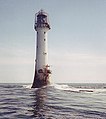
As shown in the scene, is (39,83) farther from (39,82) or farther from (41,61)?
(41,61)

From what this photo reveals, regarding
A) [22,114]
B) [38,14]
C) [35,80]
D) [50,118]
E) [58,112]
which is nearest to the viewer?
[50,118]

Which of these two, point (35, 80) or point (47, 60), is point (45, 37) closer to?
point (47, 60)

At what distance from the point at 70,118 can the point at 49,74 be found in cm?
3250

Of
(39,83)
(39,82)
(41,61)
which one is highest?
(41,61)

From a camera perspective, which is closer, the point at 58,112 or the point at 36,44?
the point at 58,112

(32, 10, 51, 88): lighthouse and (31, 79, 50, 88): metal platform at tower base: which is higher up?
(32, 10, 51, 88): lighthouse

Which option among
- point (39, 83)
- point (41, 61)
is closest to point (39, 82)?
point (39, 83)

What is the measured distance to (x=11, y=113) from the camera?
15906 mm

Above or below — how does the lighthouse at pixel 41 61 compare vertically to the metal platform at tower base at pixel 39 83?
above

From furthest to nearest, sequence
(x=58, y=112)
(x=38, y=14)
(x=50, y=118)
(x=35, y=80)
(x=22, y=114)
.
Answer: (x=38, y=14)
(x=35, y=80)
(x=58, y=112)
(x=22, y=114)
(x=50, y=118)

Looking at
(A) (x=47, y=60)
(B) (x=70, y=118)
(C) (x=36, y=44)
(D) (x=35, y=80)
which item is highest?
(C) (x=36, y=44)

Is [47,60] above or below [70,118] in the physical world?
above

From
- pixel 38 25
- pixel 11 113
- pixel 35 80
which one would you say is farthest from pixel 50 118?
pixel 38 25

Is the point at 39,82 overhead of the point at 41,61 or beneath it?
beneath
